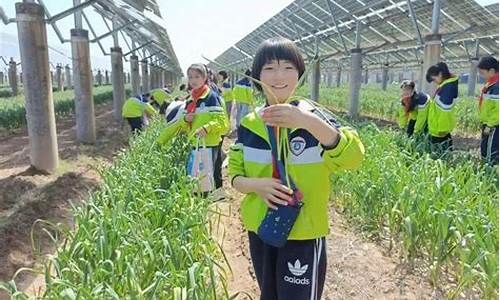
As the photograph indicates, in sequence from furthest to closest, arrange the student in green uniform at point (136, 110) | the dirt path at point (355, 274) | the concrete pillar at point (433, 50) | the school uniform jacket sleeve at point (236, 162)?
the student in green uniform at point (136, 110) → the concrete pillar at point (433, 50) → the dirt path at point (355, 274) → the school uniform jacket sleeve at point (236, 162)

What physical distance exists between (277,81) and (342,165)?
0.32 meters

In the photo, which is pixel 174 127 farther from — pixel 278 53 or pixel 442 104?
pixel 442 104

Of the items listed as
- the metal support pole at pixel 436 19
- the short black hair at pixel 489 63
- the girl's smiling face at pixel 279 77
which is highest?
the metal support pole at pixel 436 19

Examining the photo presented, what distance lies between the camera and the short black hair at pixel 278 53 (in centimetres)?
131

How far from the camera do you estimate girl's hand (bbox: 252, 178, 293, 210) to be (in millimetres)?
1300

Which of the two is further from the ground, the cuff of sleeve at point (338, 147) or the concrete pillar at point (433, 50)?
the concrete pillar at point (433, 50)

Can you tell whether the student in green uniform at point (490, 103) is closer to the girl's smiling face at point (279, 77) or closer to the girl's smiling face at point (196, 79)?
the girl's smiling face at point (196, 79)

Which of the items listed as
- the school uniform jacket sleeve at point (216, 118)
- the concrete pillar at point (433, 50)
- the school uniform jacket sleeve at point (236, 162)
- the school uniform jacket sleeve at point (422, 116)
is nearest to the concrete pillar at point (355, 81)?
the concrete pillar at point (433, 50)

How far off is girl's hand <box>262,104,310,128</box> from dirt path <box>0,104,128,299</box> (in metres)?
1.31

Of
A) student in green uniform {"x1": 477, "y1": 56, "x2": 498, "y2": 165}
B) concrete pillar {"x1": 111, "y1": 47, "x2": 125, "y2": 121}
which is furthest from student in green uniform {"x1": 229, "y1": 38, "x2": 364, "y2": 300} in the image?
concrete pillar {"x1": 111, "y1": 47, "x2": 125, "y2": 121}

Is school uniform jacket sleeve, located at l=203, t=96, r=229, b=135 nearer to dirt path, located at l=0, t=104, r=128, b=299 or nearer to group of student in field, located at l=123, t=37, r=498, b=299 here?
dirt path, located at l=0, t=104, r=128, b=299

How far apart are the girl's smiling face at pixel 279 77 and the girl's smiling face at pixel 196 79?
196 cm

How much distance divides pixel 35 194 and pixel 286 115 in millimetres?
3887

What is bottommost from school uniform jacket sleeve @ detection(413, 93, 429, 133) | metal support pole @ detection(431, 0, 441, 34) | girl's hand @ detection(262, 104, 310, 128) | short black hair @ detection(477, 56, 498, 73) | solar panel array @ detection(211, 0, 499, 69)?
school uniform jacket sleeve @ detection(413, 93, 429, 133)
